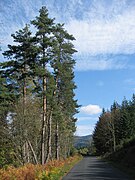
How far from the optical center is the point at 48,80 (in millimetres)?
29797

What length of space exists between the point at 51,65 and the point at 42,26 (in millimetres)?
3772

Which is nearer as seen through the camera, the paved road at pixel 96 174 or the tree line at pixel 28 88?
the paved road at pixel 96 174

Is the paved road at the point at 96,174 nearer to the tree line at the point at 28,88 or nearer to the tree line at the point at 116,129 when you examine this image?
the tree line at the point at 28,88

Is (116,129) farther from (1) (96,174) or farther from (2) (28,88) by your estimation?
(1) (96,174)

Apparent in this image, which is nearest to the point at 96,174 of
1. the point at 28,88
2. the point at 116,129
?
the point at 28,88

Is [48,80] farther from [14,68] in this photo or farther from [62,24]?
[62,24]

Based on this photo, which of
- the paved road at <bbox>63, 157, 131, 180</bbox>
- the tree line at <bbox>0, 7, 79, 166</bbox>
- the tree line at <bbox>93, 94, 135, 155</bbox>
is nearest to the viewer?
the paved road at <bbox>63, 157, 131, 180</bbox>

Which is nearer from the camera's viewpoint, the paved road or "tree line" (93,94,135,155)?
the paved road

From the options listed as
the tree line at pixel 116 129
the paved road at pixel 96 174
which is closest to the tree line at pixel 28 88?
the paved road at pixel 96 174

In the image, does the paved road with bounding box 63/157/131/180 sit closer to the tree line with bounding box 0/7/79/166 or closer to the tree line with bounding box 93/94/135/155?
the tree line with bounding box 0/7/79/166

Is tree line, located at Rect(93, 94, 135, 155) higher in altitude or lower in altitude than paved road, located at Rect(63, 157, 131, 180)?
higher

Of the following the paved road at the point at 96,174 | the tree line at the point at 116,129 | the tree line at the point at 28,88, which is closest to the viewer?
A: the paved road at the point at 96,174

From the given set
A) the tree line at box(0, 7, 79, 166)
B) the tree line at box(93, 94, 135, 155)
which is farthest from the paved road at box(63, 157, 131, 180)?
the tree line at box(93, 94, 135, 155)

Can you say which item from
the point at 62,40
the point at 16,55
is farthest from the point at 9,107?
the point at 62,40
